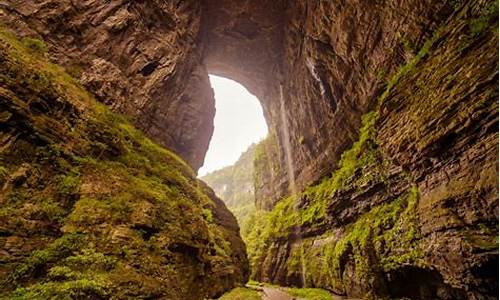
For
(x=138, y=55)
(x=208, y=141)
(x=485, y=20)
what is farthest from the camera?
(x=208, y=141)

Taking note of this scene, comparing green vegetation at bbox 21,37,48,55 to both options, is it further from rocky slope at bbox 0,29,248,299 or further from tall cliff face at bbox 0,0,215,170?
tall cliff face at bbox 0,0,215,170

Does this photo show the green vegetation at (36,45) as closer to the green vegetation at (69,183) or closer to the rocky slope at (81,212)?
the rocky slope at (81,212)

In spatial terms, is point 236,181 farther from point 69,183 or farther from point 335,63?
point 69,183

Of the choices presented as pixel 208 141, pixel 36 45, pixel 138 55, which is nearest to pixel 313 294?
pixel 208 141

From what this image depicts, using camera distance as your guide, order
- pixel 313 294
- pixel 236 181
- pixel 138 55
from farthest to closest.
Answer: pixel 236 181, pixel 138 55, pixel 313 294

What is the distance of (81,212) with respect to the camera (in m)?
8.99

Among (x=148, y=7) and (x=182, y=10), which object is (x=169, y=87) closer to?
(x=148, y=7)

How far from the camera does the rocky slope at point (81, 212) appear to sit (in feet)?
23.6

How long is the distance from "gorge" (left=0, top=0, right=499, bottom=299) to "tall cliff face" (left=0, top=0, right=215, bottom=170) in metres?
0.13

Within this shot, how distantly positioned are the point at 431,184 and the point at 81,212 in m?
12.6

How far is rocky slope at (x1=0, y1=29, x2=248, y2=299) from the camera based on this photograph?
719cm

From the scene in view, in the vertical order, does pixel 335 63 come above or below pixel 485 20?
above

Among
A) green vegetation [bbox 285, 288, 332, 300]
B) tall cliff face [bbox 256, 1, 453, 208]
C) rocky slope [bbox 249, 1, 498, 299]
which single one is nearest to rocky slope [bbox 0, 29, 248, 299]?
green vegetation [bbox 285, 288, 332, 300]

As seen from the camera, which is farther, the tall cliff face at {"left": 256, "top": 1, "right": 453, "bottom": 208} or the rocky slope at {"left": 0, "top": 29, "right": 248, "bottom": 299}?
the tall cliff face at {"left": 256, "top": 1, "right": 453, "bottom": 208}
